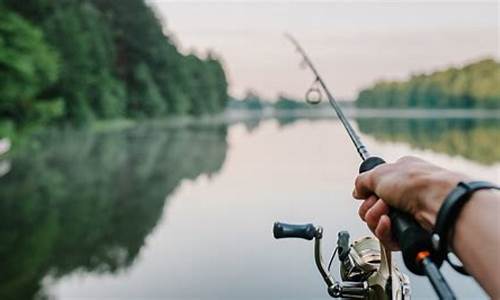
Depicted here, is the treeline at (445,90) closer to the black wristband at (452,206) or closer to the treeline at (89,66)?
the treeline at (89,66)

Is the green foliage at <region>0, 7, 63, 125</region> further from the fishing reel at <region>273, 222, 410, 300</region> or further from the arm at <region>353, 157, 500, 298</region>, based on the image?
the arm at <region>353, 157, 500, 298</region>

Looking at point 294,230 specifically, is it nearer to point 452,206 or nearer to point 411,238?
point 411,238

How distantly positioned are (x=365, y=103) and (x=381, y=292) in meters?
120

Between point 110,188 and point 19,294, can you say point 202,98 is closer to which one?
point 110,188

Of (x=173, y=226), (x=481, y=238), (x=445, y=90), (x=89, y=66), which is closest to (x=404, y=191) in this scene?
(x=481, y=238)

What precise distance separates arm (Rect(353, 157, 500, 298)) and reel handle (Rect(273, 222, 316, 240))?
0.43m

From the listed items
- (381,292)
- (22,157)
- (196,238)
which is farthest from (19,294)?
(22,157)

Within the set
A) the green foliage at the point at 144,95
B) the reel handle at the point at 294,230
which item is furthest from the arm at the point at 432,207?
the green foliage at the point at 144,95

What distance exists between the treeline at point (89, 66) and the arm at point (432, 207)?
21.7 meters

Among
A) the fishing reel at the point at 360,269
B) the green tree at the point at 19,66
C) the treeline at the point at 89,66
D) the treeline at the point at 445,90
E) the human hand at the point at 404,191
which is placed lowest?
the fishing reel at the point at 360,269

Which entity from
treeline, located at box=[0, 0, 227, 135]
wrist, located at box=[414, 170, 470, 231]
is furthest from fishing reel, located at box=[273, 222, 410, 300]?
treeline, located at box=[0, 0, 227, 135]

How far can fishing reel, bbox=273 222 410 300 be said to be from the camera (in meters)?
1.40

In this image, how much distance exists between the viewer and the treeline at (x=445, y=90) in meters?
97.8

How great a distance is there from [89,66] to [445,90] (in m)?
75.6
